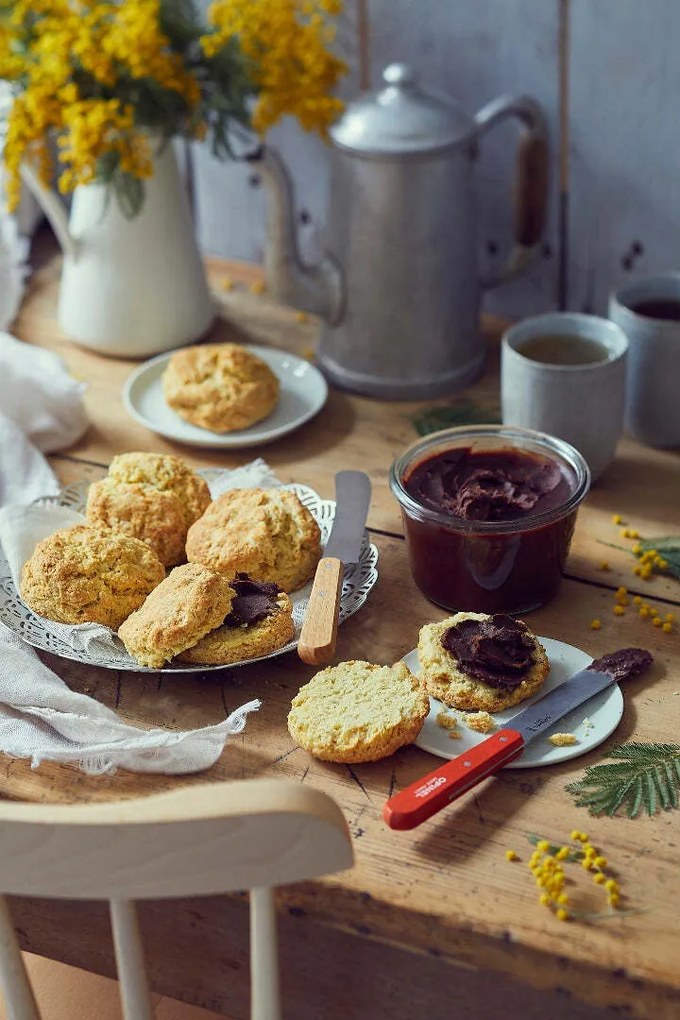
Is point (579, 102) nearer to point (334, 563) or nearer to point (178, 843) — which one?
point (334, 563)

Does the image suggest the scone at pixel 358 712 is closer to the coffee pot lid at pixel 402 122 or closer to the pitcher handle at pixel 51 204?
the coffee pot lid at pixel 402 122

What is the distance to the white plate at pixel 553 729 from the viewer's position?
0.99 m

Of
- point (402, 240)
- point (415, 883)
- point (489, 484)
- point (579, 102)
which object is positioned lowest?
point (415, 883)

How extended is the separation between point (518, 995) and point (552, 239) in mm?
1096

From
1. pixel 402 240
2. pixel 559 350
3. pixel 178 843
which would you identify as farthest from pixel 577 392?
pixel 178 843

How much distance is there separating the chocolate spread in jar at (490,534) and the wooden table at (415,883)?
33mm

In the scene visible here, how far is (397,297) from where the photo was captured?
1.49 m

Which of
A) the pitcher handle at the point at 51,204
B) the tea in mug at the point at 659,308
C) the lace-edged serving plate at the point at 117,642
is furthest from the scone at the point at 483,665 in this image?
the pitcher handle at the point at 51,204

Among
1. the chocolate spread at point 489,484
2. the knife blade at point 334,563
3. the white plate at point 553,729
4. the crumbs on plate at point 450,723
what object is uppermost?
the chocolate spread at point 489,484

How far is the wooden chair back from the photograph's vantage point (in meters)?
0.69

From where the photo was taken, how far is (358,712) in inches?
39.6

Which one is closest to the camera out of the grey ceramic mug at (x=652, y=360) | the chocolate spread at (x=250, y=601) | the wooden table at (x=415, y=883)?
the wooden table at (x=415, y=883)

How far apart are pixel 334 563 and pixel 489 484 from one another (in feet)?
0.57

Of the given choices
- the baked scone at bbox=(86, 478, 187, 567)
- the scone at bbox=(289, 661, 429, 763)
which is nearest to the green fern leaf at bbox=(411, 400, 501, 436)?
the baked scone at bbox=(86, 478, 187, 567)
